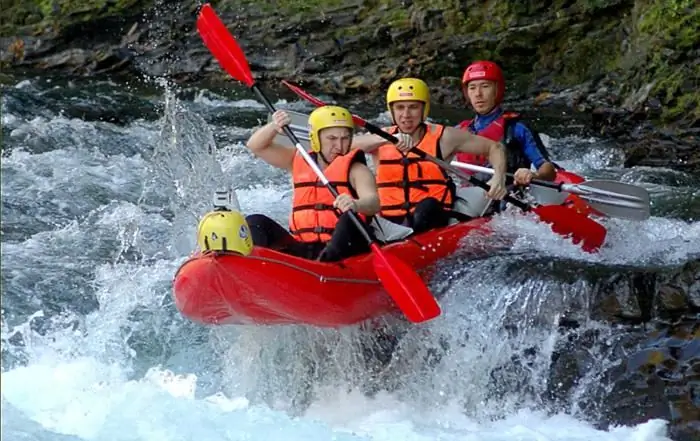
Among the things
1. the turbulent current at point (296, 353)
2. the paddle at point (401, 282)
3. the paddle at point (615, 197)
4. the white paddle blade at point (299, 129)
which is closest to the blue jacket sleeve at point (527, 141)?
the paddle at point (615, 197)

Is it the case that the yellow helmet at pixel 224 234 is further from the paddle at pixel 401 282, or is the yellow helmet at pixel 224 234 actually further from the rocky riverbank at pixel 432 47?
the rocky riverbank at pixel 432 47

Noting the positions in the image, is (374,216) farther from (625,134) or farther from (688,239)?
(625,134)

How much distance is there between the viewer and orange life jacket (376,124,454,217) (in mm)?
6312

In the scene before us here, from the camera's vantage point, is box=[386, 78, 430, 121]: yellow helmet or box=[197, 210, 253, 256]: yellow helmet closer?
box=[197, 210, 253, 256]: yellow helmet

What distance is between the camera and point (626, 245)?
6.75 m

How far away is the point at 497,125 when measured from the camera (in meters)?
6.93

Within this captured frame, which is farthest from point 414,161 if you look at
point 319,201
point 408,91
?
point 319,201

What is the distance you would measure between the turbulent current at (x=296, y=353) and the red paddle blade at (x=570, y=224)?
0.09 metres

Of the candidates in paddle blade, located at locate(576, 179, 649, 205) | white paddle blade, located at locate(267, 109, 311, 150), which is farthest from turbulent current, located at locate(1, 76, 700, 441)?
white paddle blade, located at locate(267, 109, 311, 150)

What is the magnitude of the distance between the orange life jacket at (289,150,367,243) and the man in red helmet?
4.66ft

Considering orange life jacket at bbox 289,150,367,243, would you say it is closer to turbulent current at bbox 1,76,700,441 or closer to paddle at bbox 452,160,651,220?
turbulent current at bbox 1,76,700,441

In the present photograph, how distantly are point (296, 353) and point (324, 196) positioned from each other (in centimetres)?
86

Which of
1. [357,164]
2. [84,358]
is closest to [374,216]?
[357,164]

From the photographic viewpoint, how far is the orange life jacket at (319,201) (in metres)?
5.68
